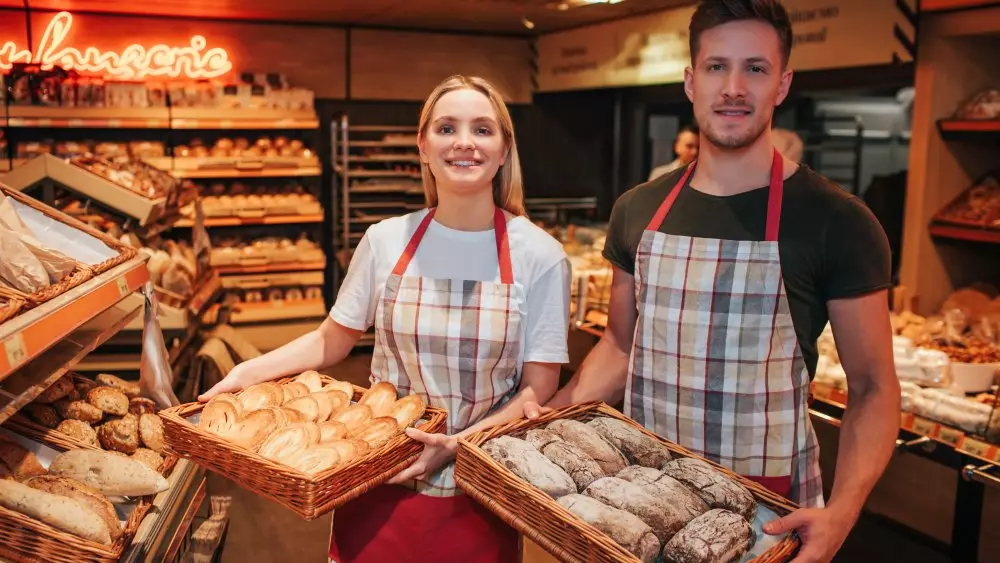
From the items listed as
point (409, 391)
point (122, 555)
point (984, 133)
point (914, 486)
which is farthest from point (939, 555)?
point (122, 555)

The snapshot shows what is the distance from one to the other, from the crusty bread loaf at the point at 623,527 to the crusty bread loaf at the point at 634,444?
22 centimetres

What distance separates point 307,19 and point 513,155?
5.65 metres

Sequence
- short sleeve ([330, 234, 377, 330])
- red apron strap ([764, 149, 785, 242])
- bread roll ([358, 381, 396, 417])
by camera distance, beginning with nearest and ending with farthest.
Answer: red apron strap ([764, 149, 785, 242])
bread roll ([358, 381, 396, 417])
short sleeve ([330, 234, 377, 330])

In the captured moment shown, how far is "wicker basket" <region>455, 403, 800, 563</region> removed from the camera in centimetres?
136

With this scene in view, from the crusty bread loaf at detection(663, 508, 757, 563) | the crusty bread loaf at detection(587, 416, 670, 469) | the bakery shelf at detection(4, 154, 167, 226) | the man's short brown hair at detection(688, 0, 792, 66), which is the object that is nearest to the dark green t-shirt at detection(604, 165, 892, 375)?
the man's short brown hair at detection(688, 0, 792, 66)

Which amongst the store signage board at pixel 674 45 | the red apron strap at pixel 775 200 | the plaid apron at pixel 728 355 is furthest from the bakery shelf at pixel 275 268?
the red apron strap at pixel 775 200

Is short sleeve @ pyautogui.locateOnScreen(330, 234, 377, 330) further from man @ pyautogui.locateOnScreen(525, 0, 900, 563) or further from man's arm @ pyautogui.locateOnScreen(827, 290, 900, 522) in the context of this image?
man's arm @ pyautogui.locateOnScreen(827, 290, 900, 522)

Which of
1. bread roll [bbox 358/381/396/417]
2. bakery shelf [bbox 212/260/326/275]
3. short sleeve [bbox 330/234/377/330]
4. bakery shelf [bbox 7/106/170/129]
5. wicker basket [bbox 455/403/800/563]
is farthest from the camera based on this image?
bakery shelf [bbox 212/260/326/275]

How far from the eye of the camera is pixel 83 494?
1.84 m

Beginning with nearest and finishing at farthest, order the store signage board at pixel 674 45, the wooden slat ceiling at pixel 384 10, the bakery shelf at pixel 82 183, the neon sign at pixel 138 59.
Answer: the bakery shelf at pixel 82 183, the store signage board at pixel 674 45, the wooden slat ceiling at pixel 384 10, the neon sign at pixel 138 59

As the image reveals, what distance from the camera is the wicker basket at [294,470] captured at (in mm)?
1532

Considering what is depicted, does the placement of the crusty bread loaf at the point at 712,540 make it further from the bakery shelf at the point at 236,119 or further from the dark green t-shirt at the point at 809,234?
the bakery shelf at the point at 236,119

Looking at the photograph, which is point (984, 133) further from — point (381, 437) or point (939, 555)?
point (381, 437)

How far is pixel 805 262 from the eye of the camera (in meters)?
1.73
